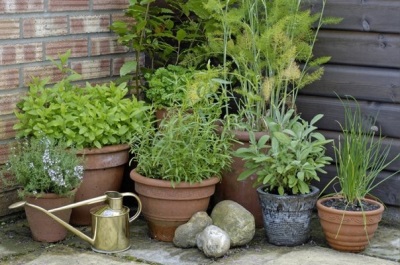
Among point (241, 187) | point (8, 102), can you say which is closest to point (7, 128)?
point (8, 102)

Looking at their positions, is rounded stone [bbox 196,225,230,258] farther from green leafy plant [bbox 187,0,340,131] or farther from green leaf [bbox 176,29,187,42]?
green leaf [bbox 176,29,187,42]

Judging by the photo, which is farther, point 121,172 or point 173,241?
point 121,172

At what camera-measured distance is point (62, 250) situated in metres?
4.25

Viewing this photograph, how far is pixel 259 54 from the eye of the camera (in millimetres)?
4715

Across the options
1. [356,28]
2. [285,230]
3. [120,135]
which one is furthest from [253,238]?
[356,28]

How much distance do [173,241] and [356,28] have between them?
158 centimetres

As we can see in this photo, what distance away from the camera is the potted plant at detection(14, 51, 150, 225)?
14.6ft

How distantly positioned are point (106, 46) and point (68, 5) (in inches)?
15.6

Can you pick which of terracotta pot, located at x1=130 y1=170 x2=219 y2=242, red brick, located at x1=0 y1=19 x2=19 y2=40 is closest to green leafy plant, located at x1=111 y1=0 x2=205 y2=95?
red brick, located at x1=0 y1=19 x2=19 y2=40

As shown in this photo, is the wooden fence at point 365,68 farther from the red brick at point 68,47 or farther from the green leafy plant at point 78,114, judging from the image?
the red brick at point 68,47

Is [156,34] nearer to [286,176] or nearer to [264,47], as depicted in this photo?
[264,47]

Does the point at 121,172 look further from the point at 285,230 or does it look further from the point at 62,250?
the point at 285,230

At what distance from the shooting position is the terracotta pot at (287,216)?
4305 mm

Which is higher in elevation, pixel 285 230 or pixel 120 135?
pixel 120 135
